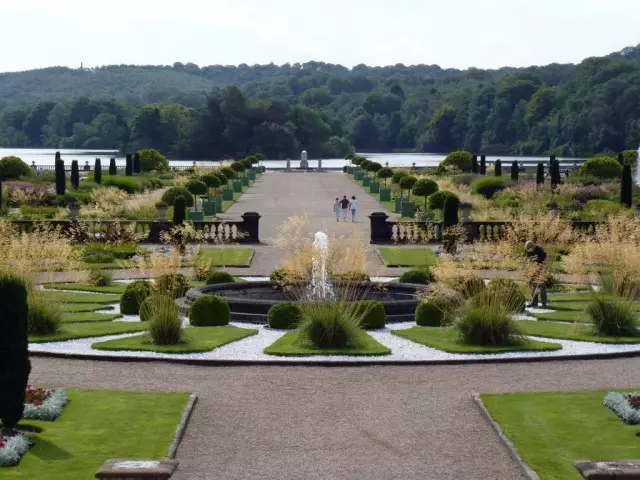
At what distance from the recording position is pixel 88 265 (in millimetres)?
35625

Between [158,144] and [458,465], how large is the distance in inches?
6088

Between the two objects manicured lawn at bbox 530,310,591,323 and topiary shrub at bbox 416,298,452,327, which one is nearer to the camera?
topiary shrub at bbox 416,298,452,327

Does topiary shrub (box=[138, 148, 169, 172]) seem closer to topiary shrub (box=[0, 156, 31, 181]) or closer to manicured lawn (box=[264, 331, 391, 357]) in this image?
topiary shrub (box=[0, 156, 31, 181])

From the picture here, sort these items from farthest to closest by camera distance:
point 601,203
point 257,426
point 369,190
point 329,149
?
1. point 329,149
2. point 369,190
3. point 601,203
4. point 257,426

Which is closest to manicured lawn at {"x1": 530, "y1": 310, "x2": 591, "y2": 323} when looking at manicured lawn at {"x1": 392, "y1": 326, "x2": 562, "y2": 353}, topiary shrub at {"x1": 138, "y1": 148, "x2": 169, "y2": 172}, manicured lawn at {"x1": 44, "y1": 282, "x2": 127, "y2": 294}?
manicured lawn at {"x1": 392, "y1": 326, "x2": 562, "y2": 353}

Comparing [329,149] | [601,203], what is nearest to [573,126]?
[329,149]

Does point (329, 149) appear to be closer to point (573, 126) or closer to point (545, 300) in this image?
point (573, 126)

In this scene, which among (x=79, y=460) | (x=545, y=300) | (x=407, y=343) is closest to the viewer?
(x=79, y=460)

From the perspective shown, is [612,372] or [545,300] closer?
[612,372]

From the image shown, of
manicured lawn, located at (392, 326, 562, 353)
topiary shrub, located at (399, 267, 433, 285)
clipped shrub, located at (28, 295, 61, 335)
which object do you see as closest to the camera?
manicured lawn, located at (392, 326, 562, 353)

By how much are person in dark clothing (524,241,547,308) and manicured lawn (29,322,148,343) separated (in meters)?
8.67

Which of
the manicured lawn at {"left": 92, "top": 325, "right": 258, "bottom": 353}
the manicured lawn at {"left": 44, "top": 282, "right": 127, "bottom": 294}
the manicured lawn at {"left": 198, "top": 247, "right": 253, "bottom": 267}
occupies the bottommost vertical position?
the manicured lawn at {"left": 198, "top": 247, "right": 253, "bottom": 267}

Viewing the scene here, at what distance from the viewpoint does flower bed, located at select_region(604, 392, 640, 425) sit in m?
15.9

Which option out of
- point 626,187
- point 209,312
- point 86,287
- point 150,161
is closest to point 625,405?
point 209,312
